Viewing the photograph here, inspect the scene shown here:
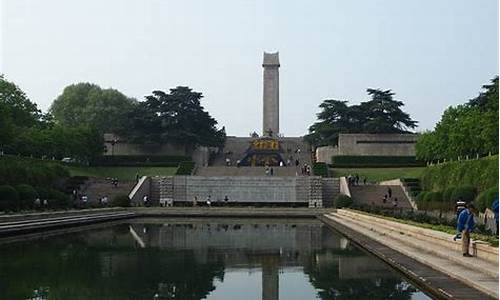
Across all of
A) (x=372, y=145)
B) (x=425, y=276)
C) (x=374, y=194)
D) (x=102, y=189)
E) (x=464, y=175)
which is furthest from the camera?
(x=372, y=145)

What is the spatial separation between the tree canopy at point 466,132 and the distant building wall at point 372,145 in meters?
6.05

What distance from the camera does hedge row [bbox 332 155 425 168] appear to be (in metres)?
52.0

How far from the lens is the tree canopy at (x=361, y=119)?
57500mm

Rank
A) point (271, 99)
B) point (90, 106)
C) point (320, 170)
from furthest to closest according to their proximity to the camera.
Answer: point (90, 106)
point (271, 99)
point (320, 170)

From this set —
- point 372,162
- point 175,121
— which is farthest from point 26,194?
point 372,162

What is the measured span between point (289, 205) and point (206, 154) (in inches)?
783

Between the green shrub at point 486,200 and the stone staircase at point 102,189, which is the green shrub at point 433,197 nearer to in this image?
the green shrub at point 486,200

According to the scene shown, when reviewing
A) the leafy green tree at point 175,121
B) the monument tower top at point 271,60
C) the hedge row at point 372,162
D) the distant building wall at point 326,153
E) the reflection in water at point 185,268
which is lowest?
the reflection in water at point 185,268

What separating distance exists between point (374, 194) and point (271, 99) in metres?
27.2

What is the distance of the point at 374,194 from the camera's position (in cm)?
4159

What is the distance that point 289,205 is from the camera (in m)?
41.5

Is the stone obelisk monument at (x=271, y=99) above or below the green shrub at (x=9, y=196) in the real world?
above

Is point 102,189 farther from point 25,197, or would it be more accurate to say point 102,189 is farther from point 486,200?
point 486,200

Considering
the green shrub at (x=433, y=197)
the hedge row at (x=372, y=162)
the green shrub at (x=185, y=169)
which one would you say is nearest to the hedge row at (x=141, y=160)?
the green shrub at (x=185, y=169)
